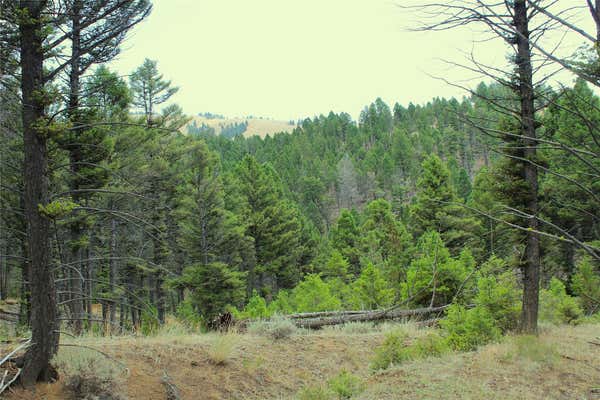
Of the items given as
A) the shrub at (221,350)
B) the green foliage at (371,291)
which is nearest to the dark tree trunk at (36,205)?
the shrub at (221,350)

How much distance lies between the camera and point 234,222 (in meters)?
28.2

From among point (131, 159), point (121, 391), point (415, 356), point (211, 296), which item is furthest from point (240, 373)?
point (211, 296)

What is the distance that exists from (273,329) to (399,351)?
3.19m

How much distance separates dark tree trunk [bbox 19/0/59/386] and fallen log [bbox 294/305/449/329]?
→ 810 centimetres

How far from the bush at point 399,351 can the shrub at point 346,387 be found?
1.28 m

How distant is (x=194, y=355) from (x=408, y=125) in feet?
342

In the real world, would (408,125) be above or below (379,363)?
above

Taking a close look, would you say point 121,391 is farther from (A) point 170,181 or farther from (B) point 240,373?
(A) point 170,181

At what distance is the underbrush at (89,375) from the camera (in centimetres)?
557

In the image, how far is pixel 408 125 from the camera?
106125 mm

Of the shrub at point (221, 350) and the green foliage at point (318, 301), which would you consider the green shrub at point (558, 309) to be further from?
the shrub at point (221, 350)

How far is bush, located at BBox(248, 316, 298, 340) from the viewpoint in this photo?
10.4m

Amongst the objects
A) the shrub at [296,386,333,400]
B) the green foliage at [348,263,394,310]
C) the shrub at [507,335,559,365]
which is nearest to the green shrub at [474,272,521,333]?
the shrub at [507,335,559,365]

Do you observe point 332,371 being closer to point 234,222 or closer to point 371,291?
point 371,291
